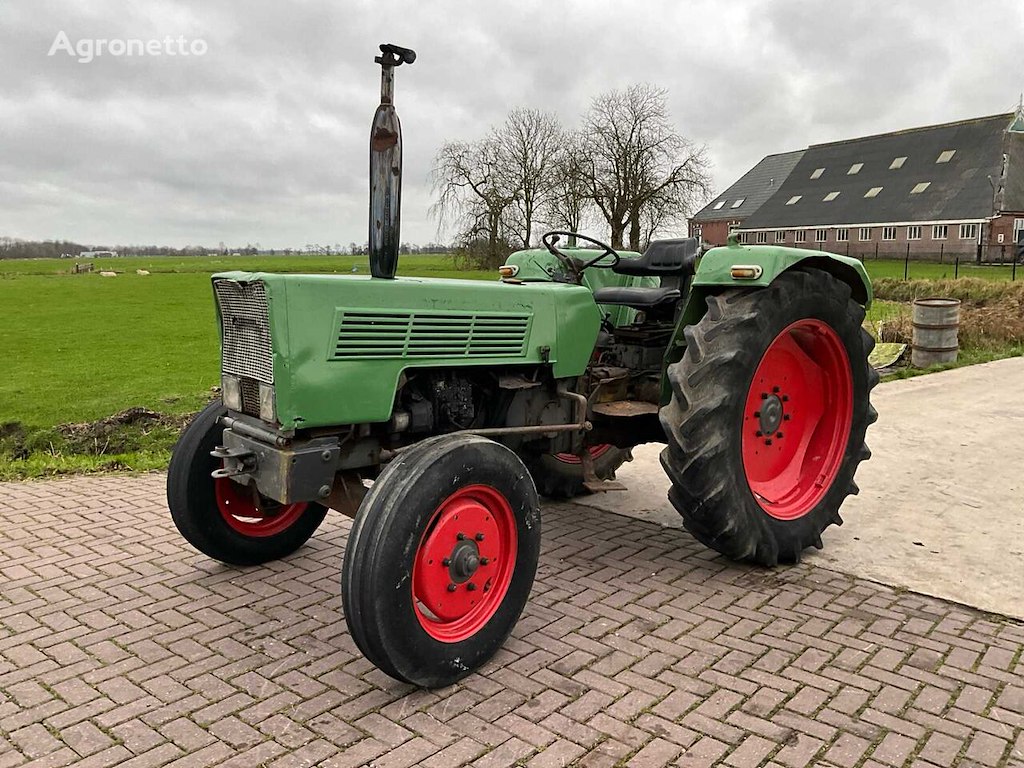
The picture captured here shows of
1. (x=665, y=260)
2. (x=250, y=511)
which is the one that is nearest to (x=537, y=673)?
(x=250, y=511)

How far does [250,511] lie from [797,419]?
115 inches

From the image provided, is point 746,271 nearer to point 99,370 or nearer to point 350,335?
point 350,335

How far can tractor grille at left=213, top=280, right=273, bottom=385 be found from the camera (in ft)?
9.73

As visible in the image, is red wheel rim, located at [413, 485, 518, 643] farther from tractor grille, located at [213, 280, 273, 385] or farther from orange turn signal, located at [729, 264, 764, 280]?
orange turn signal, located at [729, 264, 764, 280]

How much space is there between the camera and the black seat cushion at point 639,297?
4.43m

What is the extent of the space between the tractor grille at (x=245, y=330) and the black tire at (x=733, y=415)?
1.76 meters

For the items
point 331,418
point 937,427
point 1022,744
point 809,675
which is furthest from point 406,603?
point 937,427

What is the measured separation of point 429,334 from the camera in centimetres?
320

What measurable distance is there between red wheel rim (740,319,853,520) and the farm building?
35.8 meters

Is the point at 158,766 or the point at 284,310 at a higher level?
the point at 284,310

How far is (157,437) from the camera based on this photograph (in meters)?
7.20

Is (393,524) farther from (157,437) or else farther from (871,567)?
(157,437)

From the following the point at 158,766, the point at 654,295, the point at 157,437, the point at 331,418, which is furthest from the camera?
the point at 157,437

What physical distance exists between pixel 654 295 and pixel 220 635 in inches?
107
